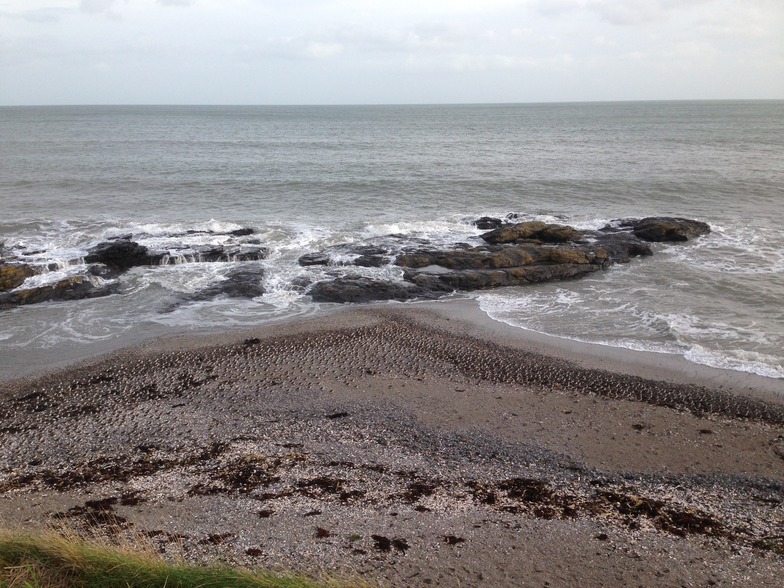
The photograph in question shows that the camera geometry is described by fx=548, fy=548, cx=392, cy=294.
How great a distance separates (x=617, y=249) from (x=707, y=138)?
6618cm

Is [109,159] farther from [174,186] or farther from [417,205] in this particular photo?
[417,205]

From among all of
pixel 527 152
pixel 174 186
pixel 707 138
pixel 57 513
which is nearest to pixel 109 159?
pixel 174 186

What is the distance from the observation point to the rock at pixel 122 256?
87.1 ft

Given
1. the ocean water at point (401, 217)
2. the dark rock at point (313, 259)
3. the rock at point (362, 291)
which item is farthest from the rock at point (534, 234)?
the dark rock at point (313, 259)

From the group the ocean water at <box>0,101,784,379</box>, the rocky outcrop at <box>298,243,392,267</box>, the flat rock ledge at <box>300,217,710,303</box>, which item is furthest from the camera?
the rocky outcrop at <box>298,243,392,267</box>

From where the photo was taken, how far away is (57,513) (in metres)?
10.2

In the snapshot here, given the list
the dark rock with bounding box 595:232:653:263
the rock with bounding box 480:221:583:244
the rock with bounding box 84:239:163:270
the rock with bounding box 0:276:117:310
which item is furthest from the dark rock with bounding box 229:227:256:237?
the dark rock with bounding box 595:232:653:263

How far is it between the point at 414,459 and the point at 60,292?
59.3 ft

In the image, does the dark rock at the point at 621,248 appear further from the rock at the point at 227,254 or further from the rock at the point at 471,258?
the rock at the point at 227,254

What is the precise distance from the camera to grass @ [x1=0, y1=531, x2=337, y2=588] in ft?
21.7

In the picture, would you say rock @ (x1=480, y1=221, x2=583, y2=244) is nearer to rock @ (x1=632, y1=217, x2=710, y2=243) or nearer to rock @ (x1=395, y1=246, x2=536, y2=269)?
rock @ (x1=395, y1=246, x2=536, y2=269)

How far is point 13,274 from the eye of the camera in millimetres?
23531

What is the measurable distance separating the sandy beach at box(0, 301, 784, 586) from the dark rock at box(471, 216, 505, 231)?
15.2 m

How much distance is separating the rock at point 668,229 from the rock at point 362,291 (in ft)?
48.3
